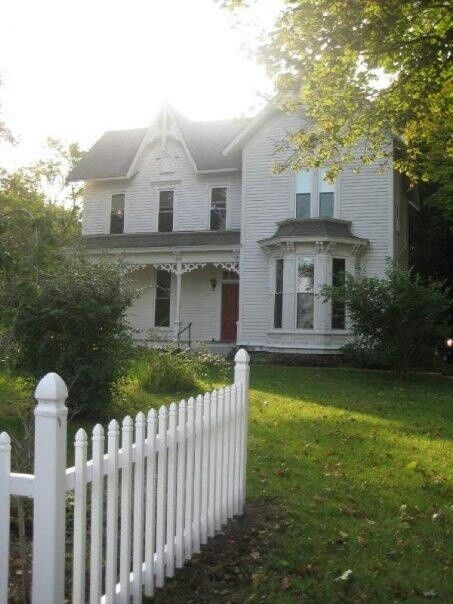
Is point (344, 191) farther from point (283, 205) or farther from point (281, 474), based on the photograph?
point (281, 474)

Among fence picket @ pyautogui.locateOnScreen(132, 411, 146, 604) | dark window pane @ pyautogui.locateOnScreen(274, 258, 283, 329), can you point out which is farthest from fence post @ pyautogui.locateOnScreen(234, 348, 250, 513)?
dark window pane @ pyautogui.locateOnScreen(274, 258, 283, 329)

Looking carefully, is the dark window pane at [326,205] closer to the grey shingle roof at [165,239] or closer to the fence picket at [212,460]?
the grey shingle roof at [165,239]

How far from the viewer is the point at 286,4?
10.4 metres

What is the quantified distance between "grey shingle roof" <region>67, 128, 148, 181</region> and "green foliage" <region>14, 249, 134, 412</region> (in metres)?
17.8

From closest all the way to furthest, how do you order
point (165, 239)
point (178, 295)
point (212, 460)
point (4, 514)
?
point (4, 514)
point (212, 460)
point (178, 295)
point (165, 239)

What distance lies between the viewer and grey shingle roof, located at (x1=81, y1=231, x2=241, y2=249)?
24156mm

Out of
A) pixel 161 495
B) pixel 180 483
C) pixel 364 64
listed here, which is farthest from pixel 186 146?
pixel 161 495

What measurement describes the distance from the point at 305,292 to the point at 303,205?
3.28 meters

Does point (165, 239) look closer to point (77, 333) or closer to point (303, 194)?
point (303, 194)

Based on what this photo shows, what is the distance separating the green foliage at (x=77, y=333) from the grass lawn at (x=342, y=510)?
2.07 metres

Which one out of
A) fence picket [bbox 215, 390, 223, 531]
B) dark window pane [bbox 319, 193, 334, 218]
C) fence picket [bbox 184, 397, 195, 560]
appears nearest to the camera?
fence picket [bbox 184, 397, 195, 560]

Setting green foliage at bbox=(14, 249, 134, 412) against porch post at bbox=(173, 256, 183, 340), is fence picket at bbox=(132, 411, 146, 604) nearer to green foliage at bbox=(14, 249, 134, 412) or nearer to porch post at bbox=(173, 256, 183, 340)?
green foliage at bbox=(14, 249, 134, 412)

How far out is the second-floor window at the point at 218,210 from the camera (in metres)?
25.5

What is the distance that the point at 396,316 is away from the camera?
680 inches
